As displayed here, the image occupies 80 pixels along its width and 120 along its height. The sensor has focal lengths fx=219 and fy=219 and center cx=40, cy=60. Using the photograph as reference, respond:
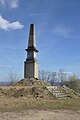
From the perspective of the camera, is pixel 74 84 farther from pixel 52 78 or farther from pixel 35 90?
pixel 52 78

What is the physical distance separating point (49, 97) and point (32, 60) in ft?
25.4

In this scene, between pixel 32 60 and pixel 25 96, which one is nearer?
→ pixel 25 96

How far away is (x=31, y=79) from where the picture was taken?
25875 mm

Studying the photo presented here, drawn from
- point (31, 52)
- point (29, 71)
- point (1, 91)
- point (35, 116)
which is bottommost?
point (35, 116)

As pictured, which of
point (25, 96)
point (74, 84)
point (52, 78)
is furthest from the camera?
point (52, 78)

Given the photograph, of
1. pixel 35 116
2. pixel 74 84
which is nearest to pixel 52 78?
pixel 74 84

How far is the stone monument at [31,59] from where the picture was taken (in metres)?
26.6

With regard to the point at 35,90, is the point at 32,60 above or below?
above

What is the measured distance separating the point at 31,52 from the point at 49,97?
862cm

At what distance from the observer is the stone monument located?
87.4ft

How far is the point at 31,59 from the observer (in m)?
26.8

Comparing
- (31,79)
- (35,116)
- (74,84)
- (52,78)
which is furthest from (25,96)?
(52,78)

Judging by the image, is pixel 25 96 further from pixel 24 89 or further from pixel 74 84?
pixel 74 84

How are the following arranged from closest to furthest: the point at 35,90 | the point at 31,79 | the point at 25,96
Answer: the point at 25,96, the point at 35,90, the point at 31,79
